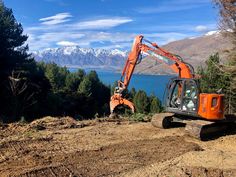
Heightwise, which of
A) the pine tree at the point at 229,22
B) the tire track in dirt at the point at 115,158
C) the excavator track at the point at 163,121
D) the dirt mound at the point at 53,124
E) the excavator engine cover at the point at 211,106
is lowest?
the tire track in dirt at the point at 115,158

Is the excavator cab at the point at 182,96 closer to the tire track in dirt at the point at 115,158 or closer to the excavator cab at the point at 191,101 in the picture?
the excavator cab at the point at 191,101

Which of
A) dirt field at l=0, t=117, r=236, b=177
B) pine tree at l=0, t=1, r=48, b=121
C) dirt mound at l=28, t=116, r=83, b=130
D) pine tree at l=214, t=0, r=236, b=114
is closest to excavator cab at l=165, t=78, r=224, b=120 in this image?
dirt field at l=0, t=117, r=236, b=177

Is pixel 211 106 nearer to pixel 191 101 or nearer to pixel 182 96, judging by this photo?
pixel 191 101

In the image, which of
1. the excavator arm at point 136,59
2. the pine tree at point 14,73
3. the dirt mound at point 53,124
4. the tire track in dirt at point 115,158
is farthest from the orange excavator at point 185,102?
the pine tree at point 14,73

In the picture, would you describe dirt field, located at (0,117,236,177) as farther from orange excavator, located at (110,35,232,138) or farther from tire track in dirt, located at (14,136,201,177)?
orange excavator, located at (110,35,232,138)

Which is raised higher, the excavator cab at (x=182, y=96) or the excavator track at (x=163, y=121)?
the excavator cab at (x=182, y=96)

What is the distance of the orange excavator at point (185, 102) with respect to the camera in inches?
479

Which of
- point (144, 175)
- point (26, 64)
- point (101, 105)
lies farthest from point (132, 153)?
point (101, 105)

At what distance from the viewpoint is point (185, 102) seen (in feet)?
42.0

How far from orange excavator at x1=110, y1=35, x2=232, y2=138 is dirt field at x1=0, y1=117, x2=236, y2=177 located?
1.40ft

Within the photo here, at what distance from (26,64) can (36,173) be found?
32.5 meters

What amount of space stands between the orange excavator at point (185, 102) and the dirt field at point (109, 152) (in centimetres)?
43

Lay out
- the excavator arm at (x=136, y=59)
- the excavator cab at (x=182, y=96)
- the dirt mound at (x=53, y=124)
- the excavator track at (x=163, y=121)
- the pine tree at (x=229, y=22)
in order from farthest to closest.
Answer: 1. the pine tree at (x=229, y=22)
2. the excavator arm at (x=136, y=59)
3. the excavator track at (x=163, y=121)
4. the dirt mound at (x=53, y=124)
5. the excavator cab at (x=182, y=96)

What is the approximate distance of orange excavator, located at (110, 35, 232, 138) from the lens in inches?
479
